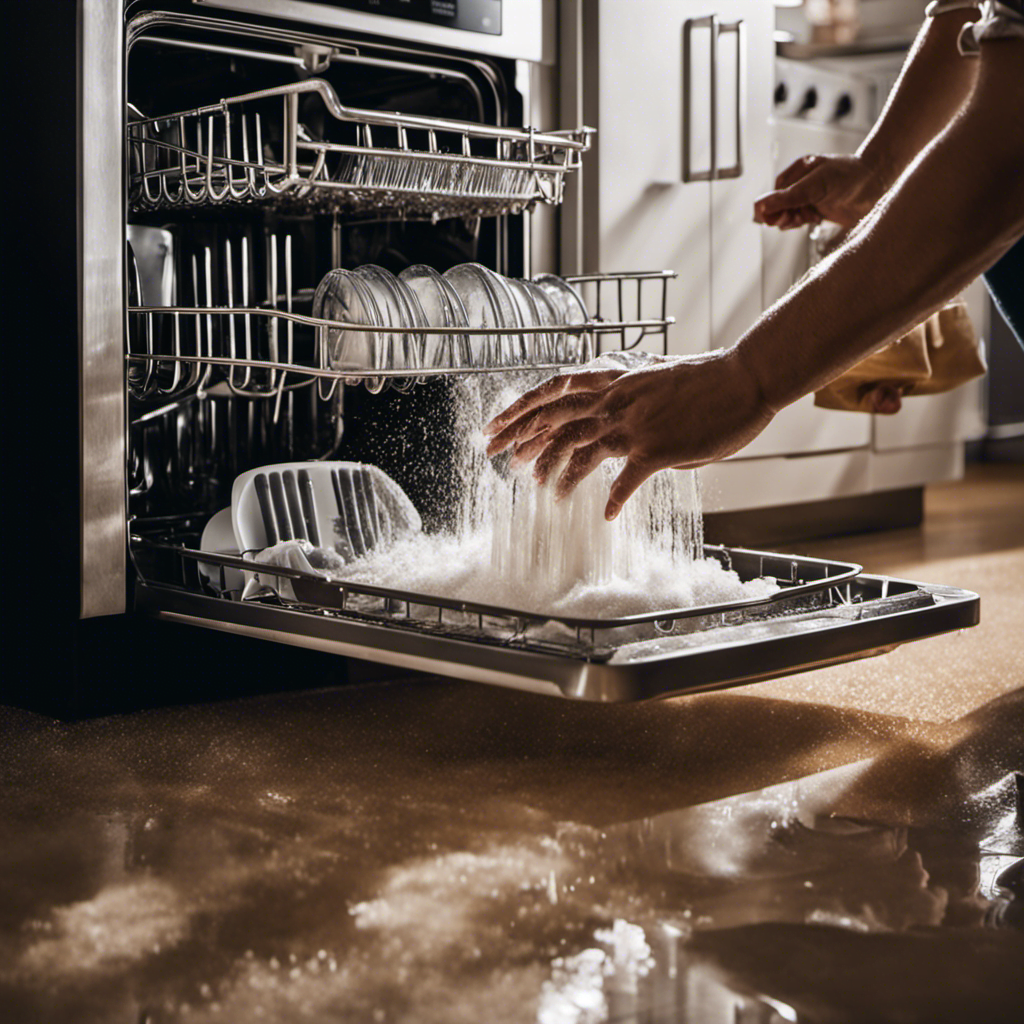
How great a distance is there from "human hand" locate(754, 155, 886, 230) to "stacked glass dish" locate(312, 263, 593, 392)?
0.73 ft

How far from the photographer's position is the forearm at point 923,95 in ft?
4.06

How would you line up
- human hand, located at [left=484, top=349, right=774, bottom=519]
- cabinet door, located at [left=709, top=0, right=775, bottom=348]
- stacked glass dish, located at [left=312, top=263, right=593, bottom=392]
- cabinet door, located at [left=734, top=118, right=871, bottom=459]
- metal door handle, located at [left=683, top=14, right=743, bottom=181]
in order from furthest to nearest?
cabinet door, located at [left=734, top=118, right=871, bottom=459], cabinet door, located at [left=709, top=0, right=775, bottom=348], metal door handle, located at [left=683, top=14, right=743, bottom=181], stacked glass dish, located at [left=312, top=263, right=593, bottom=392], human hand, located at [left=484, top=349, right=774, bottom=519]

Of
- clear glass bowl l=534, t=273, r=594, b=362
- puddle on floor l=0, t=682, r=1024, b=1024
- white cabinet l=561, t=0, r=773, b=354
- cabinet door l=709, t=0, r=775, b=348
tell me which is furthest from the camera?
cabinet door l=709, t=0, r=775, b=348

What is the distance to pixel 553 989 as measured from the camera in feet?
2.35

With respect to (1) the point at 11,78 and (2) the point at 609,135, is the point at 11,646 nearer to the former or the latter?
(1) the point at 11,78

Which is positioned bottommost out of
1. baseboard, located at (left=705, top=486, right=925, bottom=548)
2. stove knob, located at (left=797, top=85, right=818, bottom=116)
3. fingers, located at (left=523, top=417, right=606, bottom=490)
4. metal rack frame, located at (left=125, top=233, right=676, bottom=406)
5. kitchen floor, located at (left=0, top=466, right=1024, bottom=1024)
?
kitchen floor, located at (left=0, top=466, right=1024, bottom=1024)

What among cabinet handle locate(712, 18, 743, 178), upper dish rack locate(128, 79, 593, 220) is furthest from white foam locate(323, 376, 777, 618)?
cabinet handle locate(712, 18, 743, 178)

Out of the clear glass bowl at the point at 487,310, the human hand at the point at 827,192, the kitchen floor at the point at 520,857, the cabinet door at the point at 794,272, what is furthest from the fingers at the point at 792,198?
the cabinet door at the point at 794,272

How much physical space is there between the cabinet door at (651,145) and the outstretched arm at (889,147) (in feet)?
1.65

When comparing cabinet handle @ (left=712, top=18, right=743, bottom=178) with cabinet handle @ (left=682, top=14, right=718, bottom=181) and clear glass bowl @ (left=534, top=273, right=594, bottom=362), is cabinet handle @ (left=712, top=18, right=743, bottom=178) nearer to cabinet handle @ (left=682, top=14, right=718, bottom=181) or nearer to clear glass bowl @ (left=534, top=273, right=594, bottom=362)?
cabinet handle @ (left=682, top=14, right=718, bottom=181)

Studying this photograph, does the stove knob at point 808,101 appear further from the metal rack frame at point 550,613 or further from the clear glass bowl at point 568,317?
the metal rack frame at point 550,613

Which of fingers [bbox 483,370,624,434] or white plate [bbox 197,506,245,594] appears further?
white plate [bbox 197,506,245,594]

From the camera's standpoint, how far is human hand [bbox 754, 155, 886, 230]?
1321mm

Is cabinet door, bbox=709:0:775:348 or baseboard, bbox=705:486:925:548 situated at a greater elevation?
cabinet door, bbox=709:0:775:348
